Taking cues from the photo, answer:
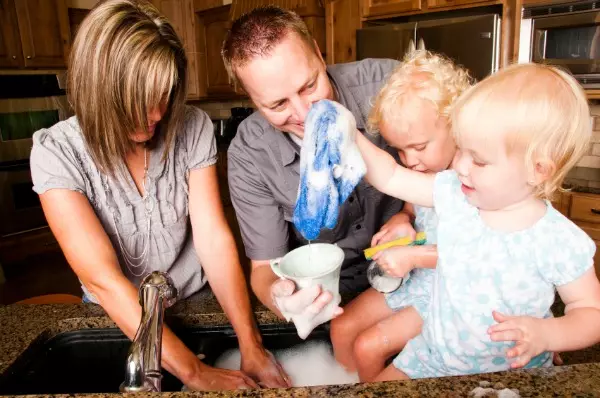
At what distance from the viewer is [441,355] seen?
86cm

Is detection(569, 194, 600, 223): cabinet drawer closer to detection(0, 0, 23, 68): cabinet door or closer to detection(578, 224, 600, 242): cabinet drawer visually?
detection(578, 224, 600, 242): cabinet drawer

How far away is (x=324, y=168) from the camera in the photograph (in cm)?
77

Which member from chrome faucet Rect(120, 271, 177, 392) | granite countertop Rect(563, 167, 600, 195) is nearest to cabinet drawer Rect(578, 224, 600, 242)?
granite countertop Rect(563, 167, 600, 195)

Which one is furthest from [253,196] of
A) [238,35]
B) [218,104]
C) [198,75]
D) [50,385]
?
[218,104]

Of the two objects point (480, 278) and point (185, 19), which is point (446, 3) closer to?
point (480, 278)

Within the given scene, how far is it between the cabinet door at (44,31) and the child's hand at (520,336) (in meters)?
4.04

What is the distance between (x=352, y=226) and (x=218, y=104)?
12.8 feet

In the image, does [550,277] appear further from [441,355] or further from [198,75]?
[198,75]

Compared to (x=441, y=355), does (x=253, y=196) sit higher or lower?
higher

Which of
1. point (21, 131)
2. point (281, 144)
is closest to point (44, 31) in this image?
point (21, 131)

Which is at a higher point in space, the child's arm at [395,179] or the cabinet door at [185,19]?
the cabinet door at [185,19]

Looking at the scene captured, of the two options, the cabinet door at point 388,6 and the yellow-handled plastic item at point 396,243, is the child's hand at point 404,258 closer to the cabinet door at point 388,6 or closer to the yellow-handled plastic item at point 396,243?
the yellow-handled plastic item at point 396,243

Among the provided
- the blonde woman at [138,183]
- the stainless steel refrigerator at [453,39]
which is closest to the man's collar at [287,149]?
the blonde woman at [138,183]

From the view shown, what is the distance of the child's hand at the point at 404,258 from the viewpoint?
0.94 meters
